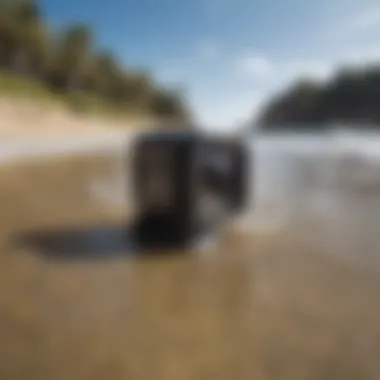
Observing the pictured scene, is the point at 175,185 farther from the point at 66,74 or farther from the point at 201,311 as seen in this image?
the point at 66,74

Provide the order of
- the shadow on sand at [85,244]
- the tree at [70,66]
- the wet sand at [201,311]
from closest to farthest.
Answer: the wet sand at [201,311], the shadow on sand at [85,244], the tree at [70,66]

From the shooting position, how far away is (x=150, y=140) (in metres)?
6.35

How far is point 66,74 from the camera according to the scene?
81.3 ft

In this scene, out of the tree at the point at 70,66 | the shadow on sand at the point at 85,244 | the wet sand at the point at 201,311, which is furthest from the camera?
the tree at the point at 70,66

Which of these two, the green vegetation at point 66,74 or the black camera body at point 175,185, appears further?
the green vegetation at point 66,74

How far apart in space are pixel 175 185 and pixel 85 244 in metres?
1.56

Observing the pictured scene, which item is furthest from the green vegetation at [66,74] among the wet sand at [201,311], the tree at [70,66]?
the wet sand at [201,311]

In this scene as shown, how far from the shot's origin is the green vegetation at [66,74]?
1282 centimetres

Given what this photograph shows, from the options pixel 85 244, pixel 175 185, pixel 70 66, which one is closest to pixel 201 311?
pixel 175 185

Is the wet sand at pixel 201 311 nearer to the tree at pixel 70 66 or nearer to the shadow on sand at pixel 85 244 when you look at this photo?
the shadow on sand at pixel 85 244

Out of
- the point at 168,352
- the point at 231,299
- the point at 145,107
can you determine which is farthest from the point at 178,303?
the point at 145,107

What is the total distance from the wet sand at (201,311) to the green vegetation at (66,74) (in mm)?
4363

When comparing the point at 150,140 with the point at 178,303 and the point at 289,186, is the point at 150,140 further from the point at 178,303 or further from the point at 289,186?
the point at 289,186

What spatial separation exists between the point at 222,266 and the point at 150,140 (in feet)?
5.41
